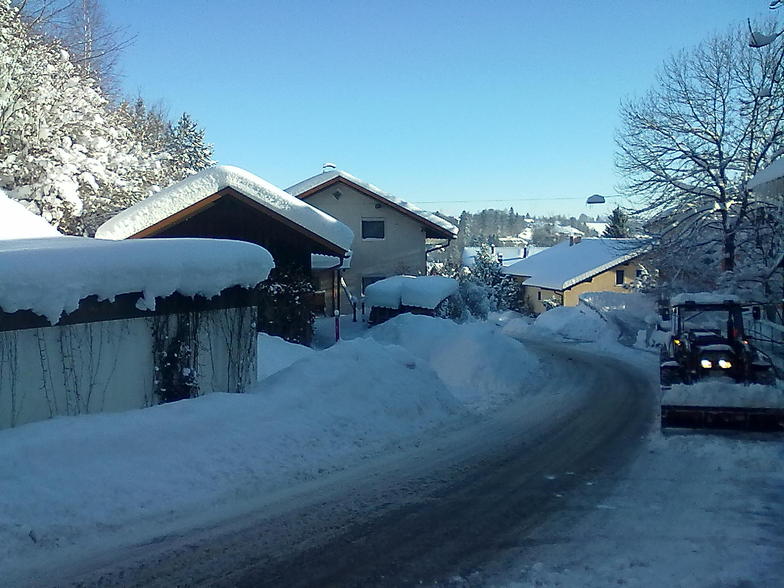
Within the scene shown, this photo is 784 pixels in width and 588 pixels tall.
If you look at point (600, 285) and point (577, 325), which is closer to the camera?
point (577, 325)

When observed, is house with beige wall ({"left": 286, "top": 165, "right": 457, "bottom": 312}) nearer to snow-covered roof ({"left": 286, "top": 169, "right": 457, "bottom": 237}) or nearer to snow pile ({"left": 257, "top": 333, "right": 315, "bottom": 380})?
snow-covered roof ({"left": 286, "top": 169, "right": 457, "bottom": 237})

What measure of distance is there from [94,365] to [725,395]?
8721mm

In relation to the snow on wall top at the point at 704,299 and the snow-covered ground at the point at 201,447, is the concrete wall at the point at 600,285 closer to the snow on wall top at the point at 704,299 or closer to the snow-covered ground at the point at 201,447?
the snow on wall top at the point at 704,299

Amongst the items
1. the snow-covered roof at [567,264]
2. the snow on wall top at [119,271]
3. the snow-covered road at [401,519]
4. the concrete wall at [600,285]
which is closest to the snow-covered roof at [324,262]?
the snow on wall top at [119,271]

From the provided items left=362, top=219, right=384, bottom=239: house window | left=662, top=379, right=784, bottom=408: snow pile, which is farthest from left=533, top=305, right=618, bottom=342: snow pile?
left=662, top=379, right=784, bottom=408: snow pile

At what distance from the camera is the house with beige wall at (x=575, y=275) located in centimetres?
Answer: 4306

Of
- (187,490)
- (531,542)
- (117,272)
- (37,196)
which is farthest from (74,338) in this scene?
(37,196)

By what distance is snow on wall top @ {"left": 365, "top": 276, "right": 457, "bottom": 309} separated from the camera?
23.8 m

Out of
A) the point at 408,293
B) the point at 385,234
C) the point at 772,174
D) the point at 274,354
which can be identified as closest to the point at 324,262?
the point at 408,293

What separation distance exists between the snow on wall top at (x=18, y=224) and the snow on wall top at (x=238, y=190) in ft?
5.54

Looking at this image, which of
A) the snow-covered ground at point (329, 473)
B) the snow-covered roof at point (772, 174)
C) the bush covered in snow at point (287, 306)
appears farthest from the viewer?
the bush covered in snow at point (287, 306)

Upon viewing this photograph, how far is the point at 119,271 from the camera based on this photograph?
25.0 feet

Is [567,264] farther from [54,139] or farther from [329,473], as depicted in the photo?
[329,473]

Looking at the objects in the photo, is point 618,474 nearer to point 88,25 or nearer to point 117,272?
point 117,272
